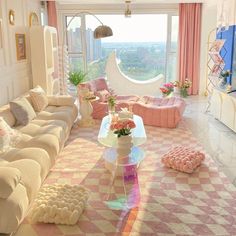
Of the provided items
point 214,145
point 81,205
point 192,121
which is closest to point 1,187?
point 81,205

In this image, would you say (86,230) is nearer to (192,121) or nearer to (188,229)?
(188,229)

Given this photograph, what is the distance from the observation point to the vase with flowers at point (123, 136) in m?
3.47

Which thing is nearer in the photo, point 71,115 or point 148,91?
point 71,115

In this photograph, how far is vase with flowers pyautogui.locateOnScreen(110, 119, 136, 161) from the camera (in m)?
3.47

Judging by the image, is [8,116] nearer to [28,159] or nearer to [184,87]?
[28,159]

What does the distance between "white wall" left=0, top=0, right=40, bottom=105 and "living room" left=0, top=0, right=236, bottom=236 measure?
0.7 inches

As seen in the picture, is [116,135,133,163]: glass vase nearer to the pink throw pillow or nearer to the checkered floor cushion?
the checkered floor cushion

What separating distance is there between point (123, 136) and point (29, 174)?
113cm

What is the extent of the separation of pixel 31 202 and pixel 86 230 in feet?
1.89

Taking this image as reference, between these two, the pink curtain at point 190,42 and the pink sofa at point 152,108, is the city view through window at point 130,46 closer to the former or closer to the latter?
the pink curtain at point 190,42

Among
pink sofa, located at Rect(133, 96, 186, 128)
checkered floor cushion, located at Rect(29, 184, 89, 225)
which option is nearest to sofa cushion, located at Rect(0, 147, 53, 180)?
checkered floor cushion, located at Rect(29, 184, 89, 225)

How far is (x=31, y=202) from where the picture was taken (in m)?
2.83

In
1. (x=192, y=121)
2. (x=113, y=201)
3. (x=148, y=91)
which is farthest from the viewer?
(x=148, y=91)

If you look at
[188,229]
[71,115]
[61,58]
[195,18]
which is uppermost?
[195,18]
